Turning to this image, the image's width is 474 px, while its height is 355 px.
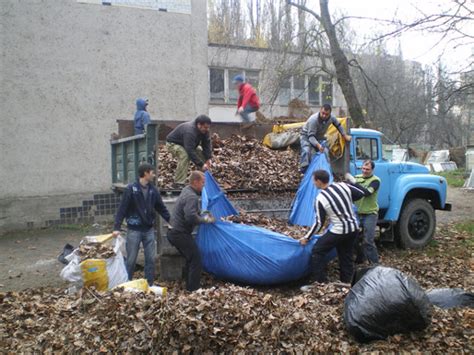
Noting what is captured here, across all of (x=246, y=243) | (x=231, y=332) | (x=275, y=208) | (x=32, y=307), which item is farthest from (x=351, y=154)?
(x=32, y=307)

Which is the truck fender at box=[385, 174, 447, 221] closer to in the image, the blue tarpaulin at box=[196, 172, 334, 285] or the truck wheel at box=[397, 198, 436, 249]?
the truck wheel at box=[397, 198, 436, 249]

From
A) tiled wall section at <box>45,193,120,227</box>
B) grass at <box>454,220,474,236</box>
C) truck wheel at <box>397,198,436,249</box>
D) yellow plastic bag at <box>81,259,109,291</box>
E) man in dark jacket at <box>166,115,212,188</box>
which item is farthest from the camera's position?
tiled wall section at <box>45,193,120,227</box>

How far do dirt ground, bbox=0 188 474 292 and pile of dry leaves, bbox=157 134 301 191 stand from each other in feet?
5.69

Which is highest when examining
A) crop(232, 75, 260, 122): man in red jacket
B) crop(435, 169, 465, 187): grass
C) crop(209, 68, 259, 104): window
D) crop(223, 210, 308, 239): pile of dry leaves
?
crop(209, 68, 259, 104): window

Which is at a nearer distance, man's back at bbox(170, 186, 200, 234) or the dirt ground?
man's back at bbox(170, 186, 200, 234)

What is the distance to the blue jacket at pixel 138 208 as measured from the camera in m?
5.43

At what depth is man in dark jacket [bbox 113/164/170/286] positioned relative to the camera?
543cm

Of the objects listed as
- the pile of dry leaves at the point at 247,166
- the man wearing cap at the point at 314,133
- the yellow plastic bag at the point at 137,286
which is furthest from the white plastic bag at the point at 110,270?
the man wearing cap at the point at 314,133

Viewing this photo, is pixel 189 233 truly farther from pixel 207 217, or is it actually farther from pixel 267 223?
pixel 267 223

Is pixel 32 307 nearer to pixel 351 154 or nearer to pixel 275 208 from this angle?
pixel 275 208

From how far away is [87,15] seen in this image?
11.2 m

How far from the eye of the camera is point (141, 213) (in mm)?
5438

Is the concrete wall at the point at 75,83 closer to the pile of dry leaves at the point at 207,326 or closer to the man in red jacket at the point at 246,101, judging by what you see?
the man in red jacket at the point at 246,101

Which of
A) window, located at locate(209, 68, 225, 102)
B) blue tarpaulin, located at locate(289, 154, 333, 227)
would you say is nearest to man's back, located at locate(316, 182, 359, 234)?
blue tarpaulin, located at locate(289, 154, 333, 227)
